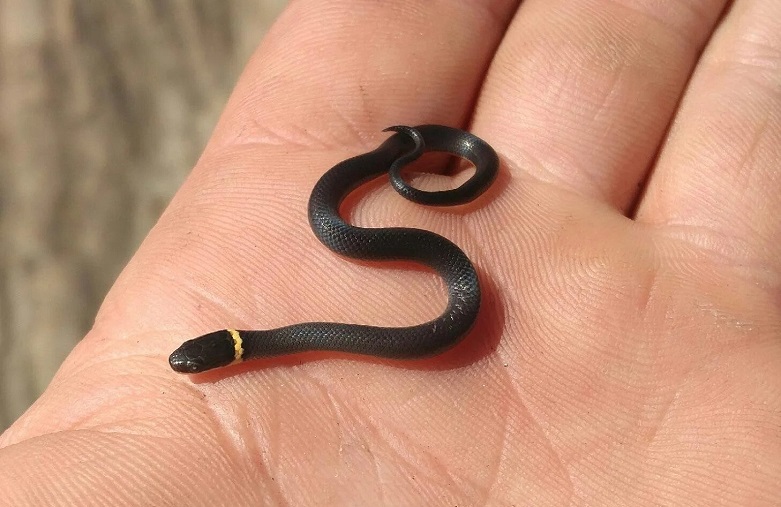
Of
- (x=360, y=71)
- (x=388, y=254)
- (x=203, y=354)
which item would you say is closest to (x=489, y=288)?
(x=388, y=254)

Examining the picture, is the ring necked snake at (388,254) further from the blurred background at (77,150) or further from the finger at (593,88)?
the blurred background at (77,150)

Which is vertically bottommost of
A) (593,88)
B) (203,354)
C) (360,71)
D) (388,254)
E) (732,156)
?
(203,354)

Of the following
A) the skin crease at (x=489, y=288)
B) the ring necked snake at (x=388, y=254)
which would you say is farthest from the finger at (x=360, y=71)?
the ring necked snake at (x=388, y=254)

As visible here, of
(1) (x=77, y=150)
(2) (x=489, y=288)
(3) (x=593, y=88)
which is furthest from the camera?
(1) (x=77, y=150)

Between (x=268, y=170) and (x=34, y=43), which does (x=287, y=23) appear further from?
(x=34, y=43)

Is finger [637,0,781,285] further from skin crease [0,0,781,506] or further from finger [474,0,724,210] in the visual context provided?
finger [474,0,724,210]

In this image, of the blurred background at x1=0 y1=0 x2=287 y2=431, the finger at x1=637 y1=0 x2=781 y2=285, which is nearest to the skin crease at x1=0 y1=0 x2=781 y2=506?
the finger at x1=637 y1=0 x2=781 y2=285

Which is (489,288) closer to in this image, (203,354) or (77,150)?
(203,354)
